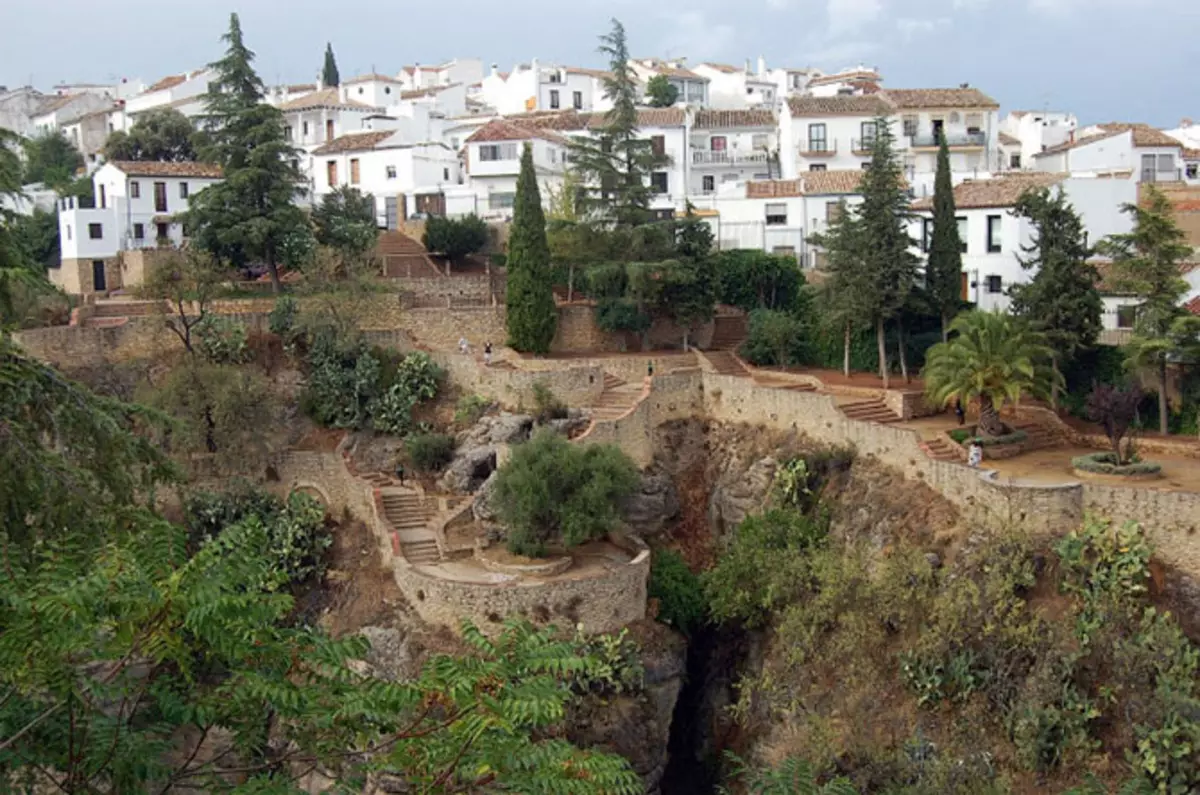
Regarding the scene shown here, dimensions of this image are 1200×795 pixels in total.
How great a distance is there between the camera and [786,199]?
1654 inches

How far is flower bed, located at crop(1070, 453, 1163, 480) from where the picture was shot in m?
23.3

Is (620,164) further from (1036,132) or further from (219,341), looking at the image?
(1036,132)

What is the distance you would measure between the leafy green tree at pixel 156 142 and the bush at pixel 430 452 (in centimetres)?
2889

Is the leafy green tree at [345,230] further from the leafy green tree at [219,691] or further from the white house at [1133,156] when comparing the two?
the leafy green tree at [219,691]

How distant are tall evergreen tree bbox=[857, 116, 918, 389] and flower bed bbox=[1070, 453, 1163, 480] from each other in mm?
8015

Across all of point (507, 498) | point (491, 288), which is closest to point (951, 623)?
point (507, 498)

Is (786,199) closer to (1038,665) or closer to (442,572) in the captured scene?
(442,572)

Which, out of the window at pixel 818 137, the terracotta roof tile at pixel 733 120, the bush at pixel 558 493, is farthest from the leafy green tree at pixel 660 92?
the bush at pixel 558 493

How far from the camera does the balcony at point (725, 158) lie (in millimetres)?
50250

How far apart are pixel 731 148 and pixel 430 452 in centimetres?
2583

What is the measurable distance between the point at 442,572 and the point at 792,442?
339 inches

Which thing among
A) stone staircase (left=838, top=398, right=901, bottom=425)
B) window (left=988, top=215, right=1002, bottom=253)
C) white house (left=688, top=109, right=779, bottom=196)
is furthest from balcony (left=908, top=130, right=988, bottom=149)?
stone staircase (left=838, top=398, right=901, bottom=425)

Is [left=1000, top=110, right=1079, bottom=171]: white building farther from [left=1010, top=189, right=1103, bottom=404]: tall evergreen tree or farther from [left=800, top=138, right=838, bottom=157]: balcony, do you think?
[left=1010, top=189, right=1103, bottom=404]: tall evergreen tree

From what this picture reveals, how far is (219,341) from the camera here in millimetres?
32344
